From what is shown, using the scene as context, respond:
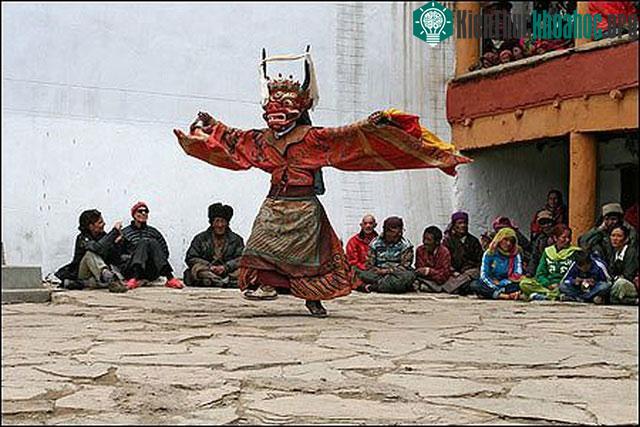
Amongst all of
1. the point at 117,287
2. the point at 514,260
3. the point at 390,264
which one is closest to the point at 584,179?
the point at 514,260

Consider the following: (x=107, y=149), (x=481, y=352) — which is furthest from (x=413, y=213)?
(x=481, y=352)

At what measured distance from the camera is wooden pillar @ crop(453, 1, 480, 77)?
35.6ft

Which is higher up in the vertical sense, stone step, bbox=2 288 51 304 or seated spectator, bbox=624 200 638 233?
seated spectator, bbox=624 200 638 233

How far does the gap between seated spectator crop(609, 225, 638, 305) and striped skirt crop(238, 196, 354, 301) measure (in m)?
2.75

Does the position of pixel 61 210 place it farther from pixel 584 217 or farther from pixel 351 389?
pixel 351 389

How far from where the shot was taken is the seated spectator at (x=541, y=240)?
901 centimetres

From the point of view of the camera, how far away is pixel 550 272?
845 cm

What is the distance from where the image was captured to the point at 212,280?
9.16 m

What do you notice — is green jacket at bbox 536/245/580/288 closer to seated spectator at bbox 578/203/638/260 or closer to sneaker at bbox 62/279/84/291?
seated spectator at bbox 578/203/638/260

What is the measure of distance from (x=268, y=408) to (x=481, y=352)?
5.16ft

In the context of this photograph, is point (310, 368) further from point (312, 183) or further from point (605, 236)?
point (605, 236)

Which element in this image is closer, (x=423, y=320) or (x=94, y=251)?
(x=423, y=320)

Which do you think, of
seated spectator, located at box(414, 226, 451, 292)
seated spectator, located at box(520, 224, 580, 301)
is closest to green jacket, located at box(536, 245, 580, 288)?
seated spectator, located at box(520, 224, 580, 301)

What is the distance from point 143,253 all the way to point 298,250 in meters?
3.49
